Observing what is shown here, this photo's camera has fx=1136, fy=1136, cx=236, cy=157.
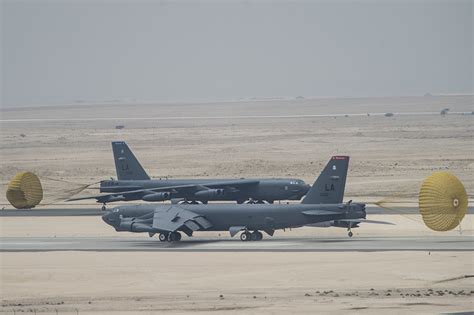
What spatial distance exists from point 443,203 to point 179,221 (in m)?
15.5

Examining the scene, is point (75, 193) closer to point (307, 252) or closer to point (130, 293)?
point (307, 252)

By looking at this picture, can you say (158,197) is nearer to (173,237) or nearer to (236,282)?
(173,237)

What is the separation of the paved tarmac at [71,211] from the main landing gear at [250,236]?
14695mm

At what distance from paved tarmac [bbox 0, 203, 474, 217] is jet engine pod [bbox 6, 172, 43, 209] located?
0.64 m

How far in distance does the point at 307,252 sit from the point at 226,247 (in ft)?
17.8

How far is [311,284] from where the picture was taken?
50625mm

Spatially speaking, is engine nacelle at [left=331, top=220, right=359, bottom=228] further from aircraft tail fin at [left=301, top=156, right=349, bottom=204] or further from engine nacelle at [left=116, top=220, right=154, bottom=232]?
engine nacelle at [left=116, top=220, right=154, bottom=232]

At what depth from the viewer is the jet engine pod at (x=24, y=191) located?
83250 mm

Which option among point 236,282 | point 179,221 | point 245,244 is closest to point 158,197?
point 179,221

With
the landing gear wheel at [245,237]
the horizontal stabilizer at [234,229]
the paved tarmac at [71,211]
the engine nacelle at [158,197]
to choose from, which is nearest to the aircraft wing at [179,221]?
the horizontal stabilizer at [234,229]

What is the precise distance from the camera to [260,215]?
6594 centimetres

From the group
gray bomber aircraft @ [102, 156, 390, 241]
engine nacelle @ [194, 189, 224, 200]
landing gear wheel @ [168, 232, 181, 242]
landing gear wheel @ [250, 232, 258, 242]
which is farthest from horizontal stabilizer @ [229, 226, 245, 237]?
engine nacelle @ [194, 189, 224, 200]

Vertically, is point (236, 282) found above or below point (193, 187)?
below

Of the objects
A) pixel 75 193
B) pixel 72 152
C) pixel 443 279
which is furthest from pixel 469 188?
pixel 72 152
